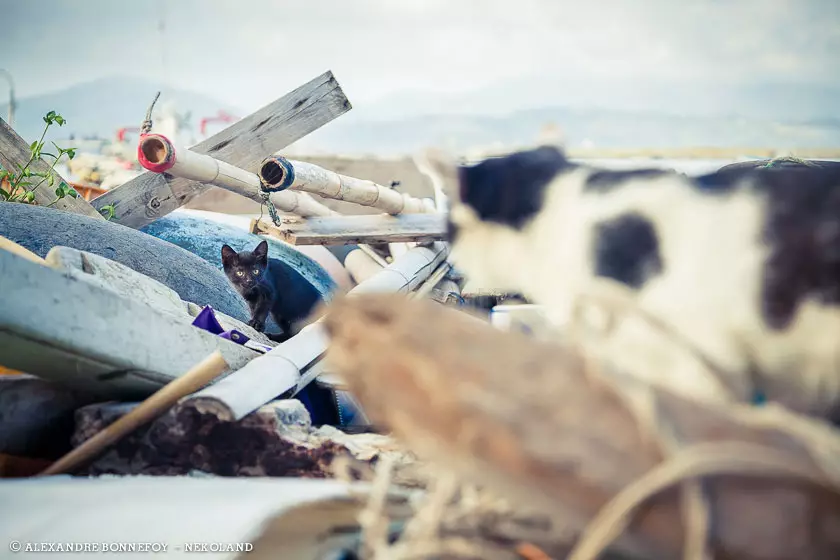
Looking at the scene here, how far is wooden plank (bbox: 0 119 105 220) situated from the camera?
12.4 ft

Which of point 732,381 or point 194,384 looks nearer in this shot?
point 732,381

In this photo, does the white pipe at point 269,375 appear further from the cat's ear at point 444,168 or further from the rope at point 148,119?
the rope at point 148,119

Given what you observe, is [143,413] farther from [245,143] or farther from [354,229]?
[354,229]

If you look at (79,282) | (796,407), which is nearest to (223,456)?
(79,282)

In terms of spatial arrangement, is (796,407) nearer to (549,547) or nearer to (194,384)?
(549,547)

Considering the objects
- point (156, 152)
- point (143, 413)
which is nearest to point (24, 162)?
point (156, 152)

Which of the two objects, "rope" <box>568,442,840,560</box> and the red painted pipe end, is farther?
the red painted pipe end

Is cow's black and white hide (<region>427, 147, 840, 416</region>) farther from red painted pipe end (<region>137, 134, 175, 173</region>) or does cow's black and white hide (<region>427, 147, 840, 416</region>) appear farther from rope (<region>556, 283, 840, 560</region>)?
red painted pipe end (<region>137, 134, 175, 173</region>)

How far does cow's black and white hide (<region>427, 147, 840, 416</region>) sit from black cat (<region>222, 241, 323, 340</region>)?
12.1ft

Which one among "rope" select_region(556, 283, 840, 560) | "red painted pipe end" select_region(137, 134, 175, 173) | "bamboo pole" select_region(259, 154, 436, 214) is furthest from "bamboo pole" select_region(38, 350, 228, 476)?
"bamboo pole" select_region(259, 154, 436, 214)

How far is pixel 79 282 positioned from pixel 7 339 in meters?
0.23

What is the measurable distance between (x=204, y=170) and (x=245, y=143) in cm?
50

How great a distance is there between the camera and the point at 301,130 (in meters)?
4.30

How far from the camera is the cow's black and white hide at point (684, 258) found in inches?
49.6
